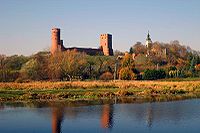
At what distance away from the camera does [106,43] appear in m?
137

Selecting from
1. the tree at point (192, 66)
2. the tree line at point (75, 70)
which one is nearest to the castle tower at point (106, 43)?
the tree line at point (75, 70)

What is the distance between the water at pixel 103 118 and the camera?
22.2 metres

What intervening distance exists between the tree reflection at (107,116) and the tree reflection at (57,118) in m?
2.80

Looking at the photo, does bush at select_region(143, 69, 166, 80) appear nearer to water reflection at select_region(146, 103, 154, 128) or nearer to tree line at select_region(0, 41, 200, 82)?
tree line at select_region(0, 41, 200, 82)

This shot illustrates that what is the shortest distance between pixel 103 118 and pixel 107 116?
953mm

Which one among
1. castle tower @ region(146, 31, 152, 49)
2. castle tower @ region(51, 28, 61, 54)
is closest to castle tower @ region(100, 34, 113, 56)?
castle tower @ region(146, 31, 152, 49)

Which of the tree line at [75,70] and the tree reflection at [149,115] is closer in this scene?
the tree reflection at [149,115]

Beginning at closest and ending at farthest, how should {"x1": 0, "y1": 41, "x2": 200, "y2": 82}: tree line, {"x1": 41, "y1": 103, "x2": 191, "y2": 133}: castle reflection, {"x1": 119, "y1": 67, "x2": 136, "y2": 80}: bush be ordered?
{"x1": 41, "y1": 103, "x2": 191, "y2": 133}: castle reflection < {"x1": 119, "y1": 67, "x2": 136, "y2": 80}: bush < {"x1": 0, "y1": 41, "x2": 200, "y2": 82}: tree line

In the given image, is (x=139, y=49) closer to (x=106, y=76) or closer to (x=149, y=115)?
(x=106, y=76)

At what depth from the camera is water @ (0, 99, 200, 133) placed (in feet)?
72.7

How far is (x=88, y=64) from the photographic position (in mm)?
83125

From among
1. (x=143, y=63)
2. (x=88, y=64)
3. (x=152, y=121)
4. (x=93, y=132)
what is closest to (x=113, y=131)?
(x=93, y=132)

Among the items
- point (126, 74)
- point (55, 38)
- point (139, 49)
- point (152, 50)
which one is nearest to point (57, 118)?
point (126, 74)

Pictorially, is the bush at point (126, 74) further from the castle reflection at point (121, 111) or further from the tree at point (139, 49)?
the tree at point (139, 49)
